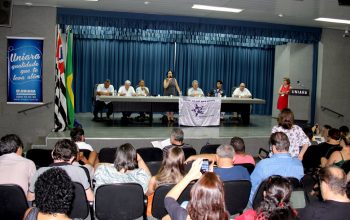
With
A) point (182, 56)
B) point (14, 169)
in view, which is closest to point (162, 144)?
point (14, 169)

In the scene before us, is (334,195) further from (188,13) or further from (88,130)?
(188,13)

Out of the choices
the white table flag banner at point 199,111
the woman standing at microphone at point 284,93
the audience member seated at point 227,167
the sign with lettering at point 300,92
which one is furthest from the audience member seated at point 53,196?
the sign with lettering at point 300,92

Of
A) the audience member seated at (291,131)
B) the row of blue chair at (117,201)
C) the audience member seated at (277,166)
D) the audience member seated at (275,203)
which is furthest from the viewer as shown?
the audience member seated at (291,131)

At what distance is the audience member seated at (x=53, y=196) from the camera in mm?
2029

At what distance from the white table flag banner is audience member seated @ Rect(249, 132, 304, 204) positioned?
228 inches

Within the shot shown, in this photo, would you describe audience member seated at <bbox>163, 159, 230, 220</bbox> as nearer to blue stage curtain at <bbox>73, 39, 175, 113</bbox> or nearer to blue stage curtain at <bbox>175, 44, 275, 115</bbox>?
blue stage curtain at <bbox>73, 39, 175, 113</bbox>

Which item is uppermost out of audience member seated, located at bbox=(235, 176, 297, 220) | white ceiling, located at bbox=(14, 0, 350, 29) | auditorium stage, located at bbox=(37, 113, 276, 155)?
Answer: white ceiling, located at bbox=(14, 0, 350, 29)

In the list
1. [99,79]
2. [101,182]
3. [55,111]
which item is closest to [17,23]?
[55,111]

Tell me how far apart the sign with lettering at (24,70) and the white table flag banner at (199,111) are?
348cm

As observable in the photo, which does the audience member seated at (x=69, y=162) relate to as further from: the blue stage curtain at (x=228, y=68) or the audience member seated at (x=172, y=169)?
the blue stage curtain at (x=228, y=68)

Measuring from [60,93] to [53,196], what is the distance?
23.5 ft

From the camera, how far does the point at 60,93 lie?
349 inches

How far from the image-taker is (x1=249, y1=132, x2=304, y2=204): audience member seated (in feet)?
13.3

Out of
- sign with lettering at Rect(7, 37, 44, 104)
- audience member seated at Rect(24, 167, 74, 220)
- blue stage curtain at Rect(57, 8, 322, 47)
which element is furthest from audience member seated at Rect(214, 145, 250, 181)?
A: blue stage curtain at Rect(57, 8, 322, 47)
